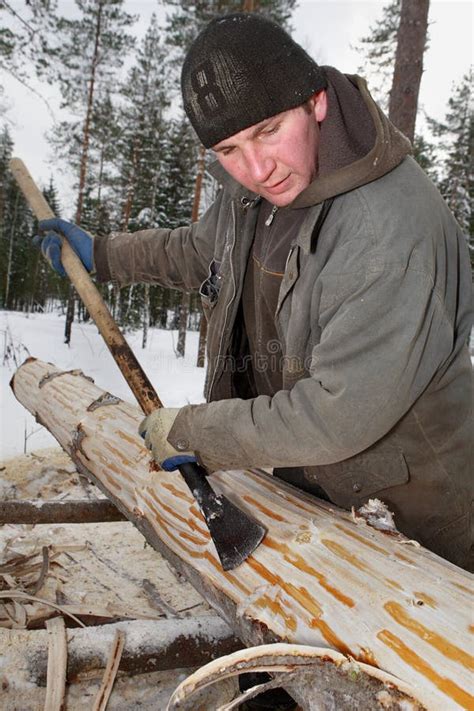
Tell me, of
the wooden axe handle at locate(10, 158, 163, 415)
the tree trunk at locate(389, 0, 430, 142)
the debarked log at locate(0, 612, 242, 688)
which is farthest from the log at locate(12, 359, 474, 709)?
the tree trunk at locate(389, 0, 430, 142)

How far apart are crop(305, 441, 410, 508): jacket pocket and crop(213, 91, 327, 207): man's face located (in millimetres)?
919

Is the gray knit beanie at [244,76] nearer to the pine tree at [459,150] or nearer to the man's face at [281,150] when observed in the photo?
the man's face at [281,150]

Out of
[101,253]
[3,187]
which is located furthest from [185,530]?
[3,187]

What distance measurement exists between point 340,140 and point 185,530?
4.92ft

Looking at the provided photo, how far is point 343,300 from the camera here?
153 centimetres

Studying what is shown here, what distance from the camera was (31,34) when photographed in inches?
349

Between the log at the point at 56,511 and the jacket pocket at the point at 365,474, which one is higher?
the jacket pocket at the point at 365,474

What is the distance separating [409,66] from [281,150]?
528 cm

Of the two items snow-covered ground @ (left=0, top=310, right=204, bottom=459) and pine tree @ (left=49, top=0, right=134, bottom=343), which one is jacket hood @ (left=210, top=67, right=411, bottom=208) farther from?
pine tree @ (left=49, top=0, right=134, bottom=343)

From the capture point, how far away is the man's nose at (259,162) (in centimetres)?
167

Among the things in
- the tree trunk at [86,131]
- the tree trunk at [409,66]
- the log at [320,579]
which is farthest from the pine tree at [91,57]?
the log at [320,579]

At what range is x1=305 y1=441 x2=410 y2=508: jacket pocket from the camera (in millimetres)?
1770

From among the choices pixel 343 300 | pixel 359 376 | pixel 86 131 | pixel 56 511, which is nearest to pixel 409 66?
pixel 343 300

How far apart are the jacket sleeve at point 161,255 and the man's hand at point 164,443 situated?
1.08 meters
